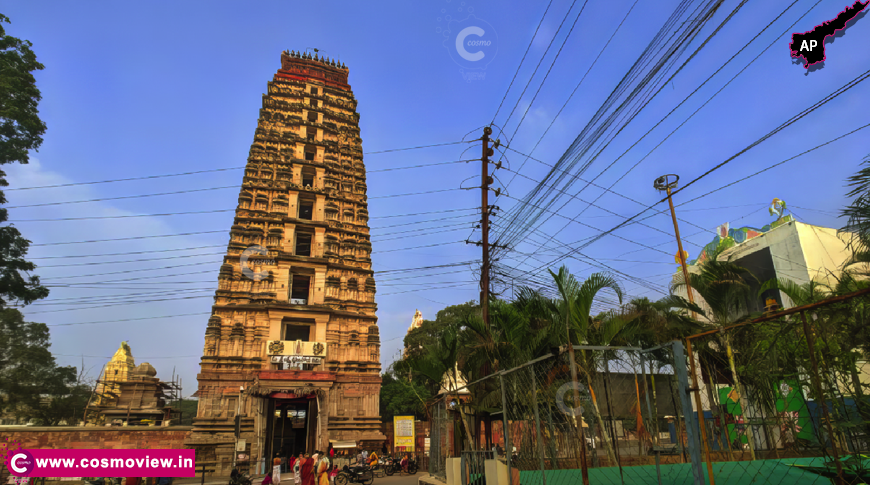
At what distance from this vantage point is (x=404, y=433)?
81.2 feet

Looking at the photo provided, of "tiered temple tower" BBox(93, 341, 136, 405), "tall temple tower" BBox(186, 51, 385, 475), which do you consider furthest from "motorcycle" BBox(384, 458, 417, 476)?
"tiered temple tower" BBox(93, 341, 136, 405)

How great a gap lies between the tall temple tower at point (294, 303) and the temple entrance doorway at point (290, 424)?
0.23ft

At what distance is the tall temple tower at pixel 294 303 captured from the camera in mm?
24781

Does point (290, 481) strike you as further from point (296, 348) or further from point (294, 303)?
point (294, 303)

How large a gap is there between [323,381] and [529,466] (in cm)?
1784

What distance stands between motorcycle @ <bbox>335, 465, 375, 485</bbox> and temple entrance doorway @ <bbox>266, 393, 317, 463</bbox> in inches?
343

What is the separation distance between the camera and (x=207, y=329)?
25688 mm

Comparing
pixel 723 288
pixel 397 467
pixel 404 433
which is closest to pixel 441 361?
pixel 723 288

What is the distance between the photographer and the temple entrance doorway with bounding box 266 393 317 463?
27.1m

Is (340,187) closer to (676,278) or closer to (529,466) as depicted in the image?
→ (676,278)

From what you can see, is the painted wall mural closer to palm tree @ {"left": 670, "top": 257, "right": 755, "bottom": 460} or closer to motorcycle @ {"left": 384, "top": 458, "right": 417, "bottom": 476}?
palm tree @ {"left": 670, "top": 257, "right": 755, "bottom": 460}

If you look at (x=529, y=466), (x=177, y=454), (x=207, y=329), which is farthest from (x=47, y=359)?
(x=529, y=466)

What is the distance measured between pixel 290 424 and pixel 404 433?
953 cm

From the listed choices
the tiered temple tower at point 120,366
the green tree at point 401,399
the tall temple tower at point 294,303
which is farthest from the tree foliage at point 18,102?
the green tree at point 401,399
